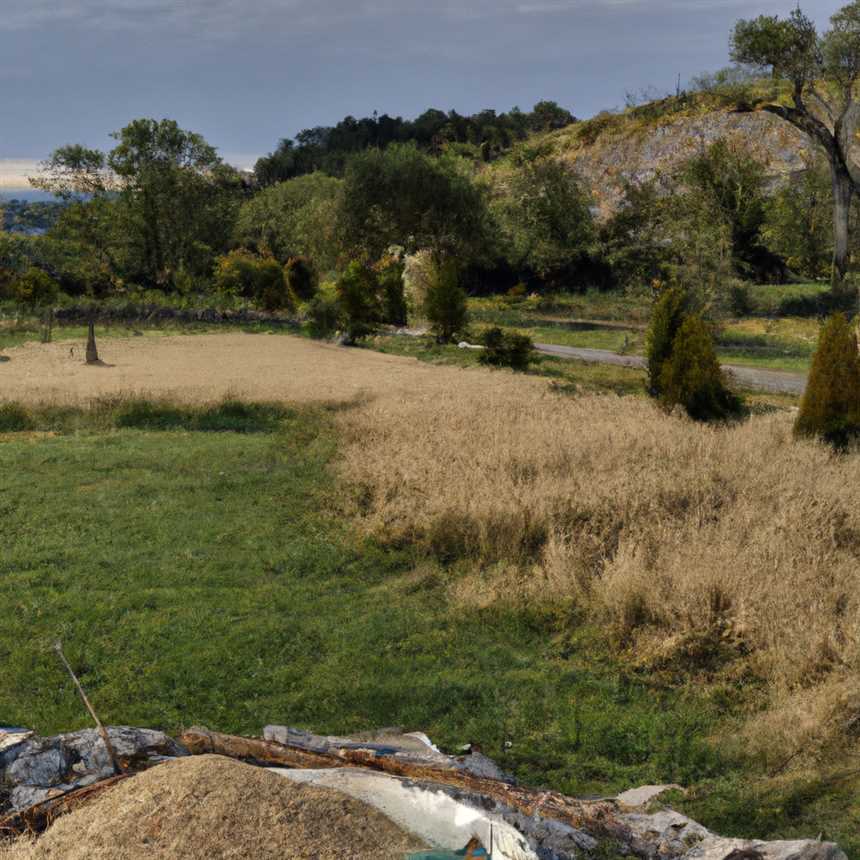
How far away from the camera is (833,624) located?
24.3ft

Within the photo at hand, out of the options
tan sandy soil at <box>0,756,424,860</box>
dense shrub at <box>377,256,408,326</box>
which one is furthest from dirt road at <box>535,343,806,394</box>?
tan sandy soil at <box>0,756,424,860</box>

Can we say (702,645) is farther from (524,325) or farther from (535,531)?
(524,325)

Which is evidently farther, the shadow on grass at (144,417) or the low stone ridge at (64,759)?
the shadow on grass at (144,417)

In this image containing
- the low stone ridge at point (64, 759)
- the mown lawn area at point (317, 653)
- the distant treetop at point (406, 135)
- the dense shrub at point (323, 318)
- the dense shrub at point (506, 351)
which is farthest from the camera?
the distant treetop at point (406, 135)

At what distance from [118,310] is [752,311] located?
83.3 ft

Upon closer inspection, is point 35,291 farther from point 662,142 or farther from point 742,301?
point 662,142

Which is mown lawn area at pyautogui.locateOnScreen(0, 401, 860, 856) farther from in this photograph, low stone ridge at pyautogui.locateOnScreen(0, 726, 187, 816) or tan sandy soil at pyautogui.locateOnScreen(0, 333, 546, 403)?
tan sandy soil at pyautogui.locateOnScreen(0, 333, 546, 403)

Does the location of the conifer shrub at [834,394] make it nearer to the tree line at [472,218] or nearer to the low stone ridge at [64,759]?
the low stone ridge at [64,759]

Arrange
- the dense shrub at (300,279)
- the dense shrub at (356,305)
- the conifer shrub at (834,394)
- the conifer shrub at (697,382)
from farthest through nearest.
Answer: the dense shrub at (300,279) → the dense shrub at (356,305) → the conifer shrub at (697,382) → the conifer shrub at (834,394)

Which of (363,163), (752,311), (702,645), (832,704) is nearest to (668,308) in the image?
(702,645)

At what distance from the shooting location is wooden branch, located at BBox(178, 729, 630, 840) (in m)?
4.70

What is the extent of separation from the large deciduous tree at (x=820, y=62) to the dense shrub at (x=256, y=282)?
22.4 metres

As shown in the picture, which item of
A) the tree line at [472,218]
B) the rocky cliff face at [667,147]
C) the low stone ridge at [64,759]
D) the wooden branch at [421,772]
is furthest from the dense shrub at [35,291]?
the wooden branch at [421,772]

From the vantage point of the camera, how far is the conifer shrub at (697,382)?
1688 centimetres
